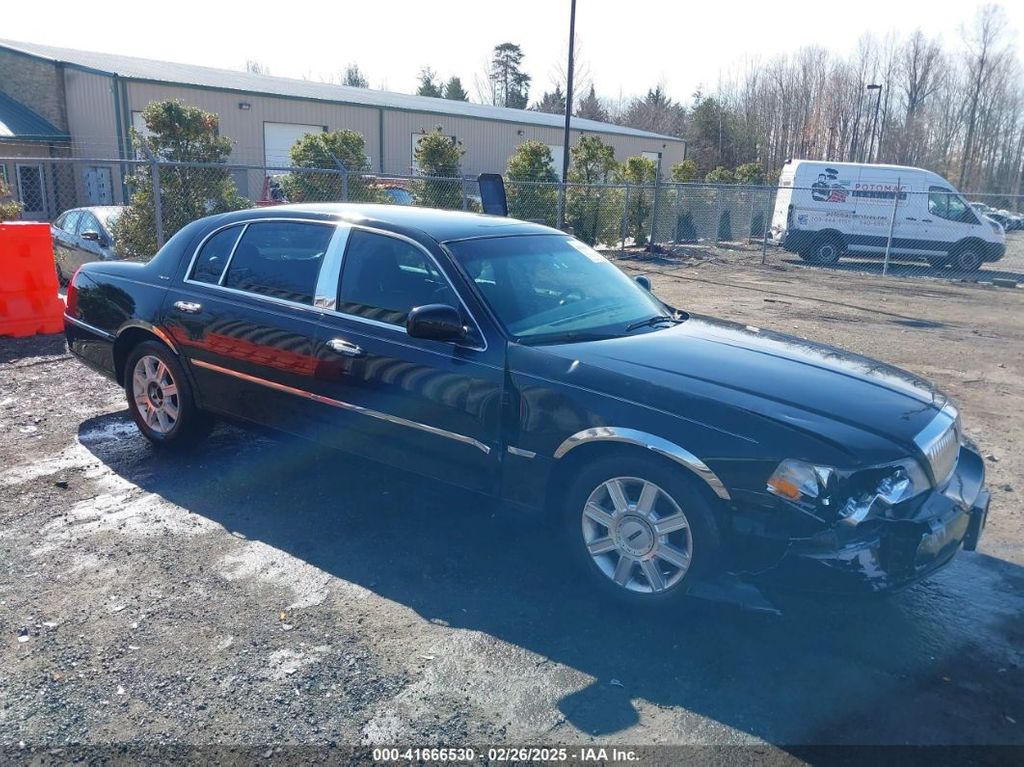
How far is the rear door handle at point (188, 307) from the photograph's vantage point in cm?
509

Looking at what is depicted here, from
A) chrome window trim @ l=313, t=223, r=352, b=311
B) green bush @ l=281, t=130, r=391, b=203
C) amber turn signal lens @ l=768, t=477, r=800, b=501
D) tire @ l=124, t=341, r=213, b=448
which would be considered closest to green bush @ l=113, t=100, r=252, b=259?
green bush @ l=281, t=130, r=391, b=203

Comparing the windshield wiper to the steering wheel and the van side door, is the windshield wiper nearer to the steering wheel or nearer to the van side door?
the steering wheel

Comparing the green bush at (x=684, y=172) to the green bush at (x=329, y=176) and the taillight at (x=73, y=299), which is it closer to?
the green bush at (x=329, y=176)

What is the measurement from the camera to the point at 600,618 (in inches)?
143

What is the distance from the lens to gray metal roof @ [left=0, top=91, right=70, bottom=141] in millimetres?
26631

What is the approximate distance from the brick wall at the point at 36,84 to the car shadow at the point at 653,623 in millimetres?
28727

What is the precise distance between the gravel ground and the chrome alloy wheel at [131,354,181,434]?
25 cm

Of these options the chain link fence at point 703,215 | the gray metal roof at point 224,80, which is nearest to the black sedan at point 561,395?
the chain link fence at point 703,215


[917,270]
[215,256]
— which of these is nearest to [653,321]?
[215,256]

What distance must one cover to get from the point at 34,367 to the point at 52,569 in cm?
459

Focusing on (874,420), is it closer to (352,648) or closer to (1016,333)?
(352,648)

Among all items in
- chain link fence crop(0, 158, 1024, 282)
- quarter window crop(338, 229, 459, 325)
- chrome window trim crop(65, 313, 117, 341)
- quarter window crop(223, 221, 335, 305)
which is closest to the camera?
quarter window crop(338, 229, 459, 325)

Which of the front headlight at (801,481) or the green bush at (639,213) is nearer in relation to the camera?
the front headlight at (801,481)

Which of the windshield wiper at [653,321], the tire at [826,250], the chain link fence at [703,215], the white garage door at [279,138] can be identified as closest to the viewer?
the windshield wiper at [653,321]
